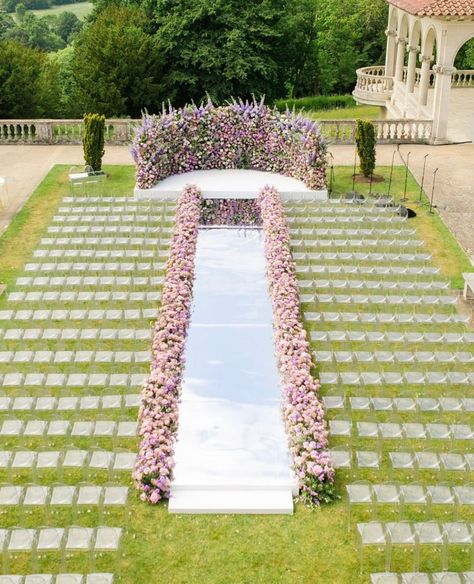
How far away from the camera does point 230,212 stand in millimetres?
24406

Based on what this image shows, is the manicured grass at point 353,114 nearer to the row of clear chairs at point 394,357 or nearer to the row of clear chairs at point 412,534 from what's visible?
the row of clear chairs at point 394,357

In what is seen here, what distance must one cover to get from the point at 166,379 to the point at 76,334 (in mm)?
3093

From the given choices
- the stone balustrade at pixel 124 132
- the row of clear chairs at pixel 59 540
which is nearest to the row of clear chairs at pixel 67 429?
the row of clear chairs at pixel 59 540

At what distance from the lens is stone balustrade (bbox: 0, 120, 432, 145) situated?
31.0 m

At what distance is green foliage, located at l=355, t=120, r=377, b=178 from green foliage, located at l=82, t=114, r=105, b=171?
26.6 feet

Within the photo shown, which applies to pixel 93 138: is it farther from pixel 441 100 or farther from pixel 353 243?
pixel 441 100

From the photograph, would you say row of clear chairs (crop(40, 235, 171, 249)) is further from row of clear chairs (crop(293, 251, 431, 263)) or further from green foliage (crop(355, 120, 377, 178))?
green foliage (crop(355, 120, 377, 178))

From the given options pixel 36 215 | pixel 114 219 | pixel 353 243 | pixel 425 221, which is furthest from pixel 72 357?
pixel 425 221

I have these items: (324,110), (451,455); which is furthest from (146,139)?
(324,110)

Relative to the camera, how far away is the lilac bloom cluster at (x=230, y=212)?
2391 centimetres

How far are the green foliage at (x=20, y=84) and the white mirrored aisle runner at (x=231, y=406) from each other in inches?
835

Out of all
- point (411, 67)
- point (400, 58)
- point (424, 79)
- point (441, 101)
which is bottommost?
point (441, 101)

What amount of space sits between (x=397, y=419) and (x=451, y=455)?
1.53 meters

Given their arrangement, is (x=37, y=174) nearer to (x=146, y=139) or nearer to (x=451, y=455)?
(x=146, y=139)
